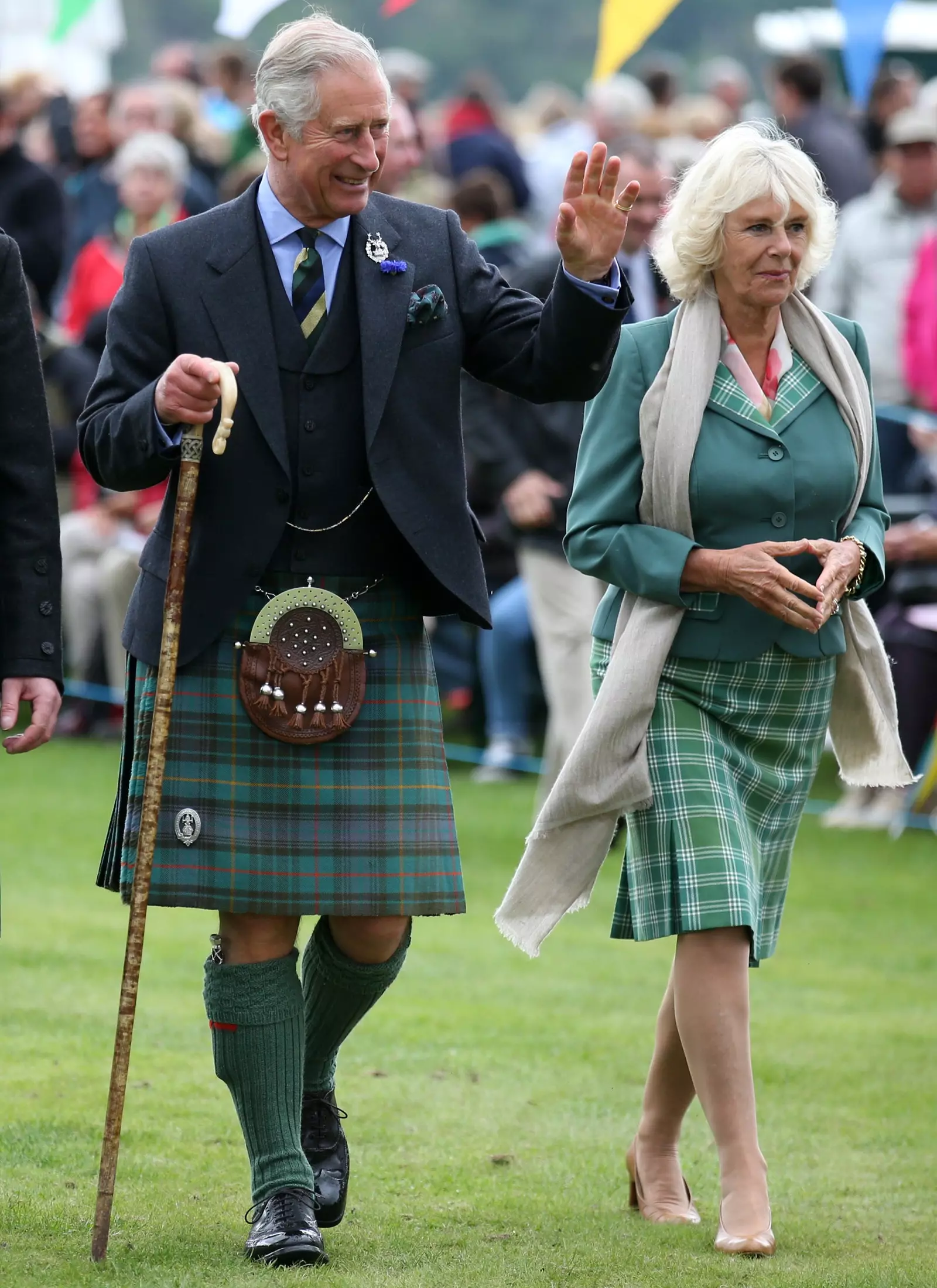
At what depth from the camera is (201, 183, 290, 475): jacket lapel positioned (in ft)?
14.1

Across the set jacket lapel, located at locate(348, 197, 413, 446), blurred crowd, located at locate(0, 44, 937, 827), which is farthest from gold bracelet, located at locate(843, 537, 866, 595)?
blurred crowd, located at locate(0, 44, 937, 827)

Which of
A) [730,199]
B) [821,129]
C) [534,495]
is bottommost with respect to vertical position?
[534,495]

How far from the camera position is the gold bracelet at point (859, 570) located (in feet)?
15.7

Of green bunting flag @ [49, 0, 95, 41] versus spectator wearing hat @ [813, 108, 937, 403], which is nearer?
spectator wearing hat @ [813, 108, 937, 403]

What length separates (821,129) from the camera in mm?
12867

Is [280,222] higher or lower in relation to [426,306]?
higher

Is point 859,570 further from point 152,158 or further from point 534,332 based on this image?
point 152,158

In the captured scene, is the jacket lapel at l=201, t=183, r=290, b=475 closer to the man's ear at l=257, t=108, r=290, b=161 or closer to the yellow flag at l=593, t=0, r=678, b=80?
the man's ear at l=257, t=108, r=290, b=161

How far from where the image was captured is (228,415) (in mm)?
4043

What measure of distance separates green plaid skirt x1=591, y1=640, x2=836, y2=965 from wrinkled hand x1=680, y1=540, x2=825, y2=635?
0.17 meters

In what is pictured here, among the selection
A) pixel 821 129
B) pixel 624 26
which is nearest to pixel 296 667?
pixel 624 26

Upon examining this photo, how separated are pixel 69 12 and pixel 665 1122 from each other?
11.0 metres

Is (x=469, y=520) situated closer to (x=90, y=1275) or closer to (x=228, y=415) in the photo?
(x=228, y=415)

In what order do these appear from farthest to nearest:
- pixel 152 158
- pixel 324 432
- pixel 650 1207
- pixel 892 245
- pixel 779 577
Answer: pixel 152 158, pixel 892 245, pixel 650 1207, pixel 779 577, pixel 324 432
